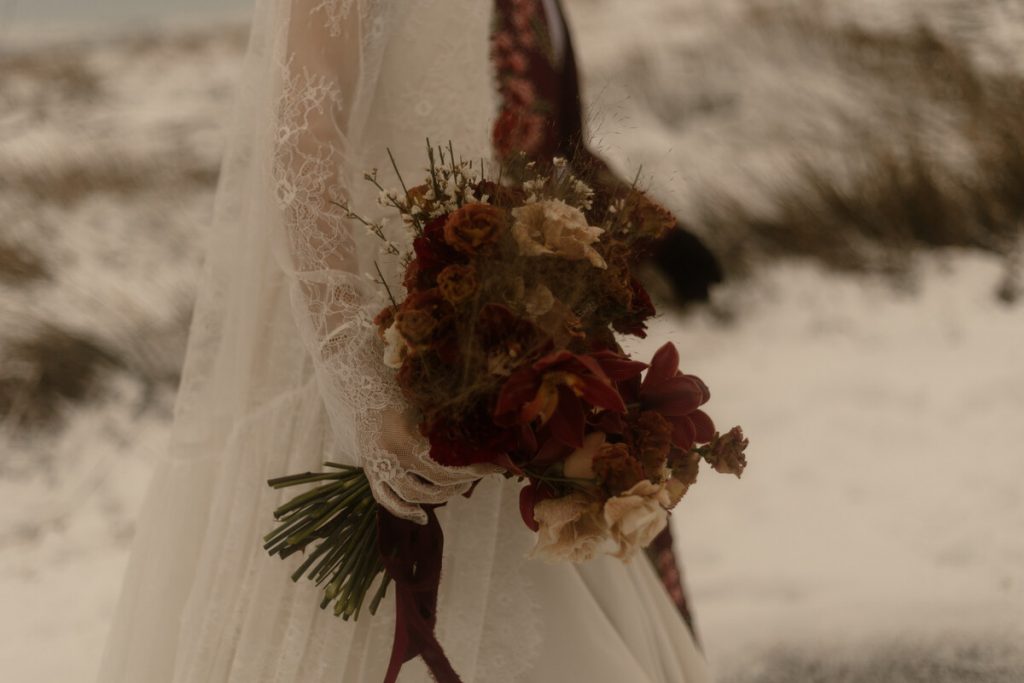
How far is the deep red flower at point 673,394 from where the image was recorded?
652 millimetres

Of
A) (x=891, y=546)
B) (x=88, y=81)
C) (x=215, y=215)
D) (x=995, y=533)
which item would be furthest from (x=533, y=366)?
(x=88, y=81)

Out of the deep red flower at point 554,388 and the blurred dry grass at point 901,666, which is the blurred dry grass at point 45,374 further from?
the deep red flower at point 554,388

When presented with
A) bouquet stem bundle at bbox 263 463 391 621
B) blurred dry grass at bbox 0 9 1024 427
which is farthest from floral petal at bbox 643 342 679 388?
blurred dry grass at bbox 0 9 1024 427

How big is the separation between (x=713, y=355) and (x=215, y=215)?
1.34 meters

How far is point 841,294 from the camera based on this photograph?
2045mm

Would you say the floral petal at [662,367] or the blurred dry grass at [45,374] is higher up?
the blurred dry grass at [45,374]

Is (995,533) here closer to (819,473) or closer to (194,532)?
(819,473)

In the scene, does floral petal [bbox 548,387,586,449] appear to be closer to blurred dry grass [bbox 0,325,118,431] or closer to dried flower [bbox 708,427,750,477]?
dried flower [bbox 708,427,750,477]

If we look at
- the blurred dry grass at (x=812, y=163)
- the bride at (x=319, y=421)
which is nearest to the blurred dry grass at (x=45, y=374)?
the blurred dry grass at (x=812, y=163)

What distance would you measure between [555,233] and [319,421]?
30 centimetres

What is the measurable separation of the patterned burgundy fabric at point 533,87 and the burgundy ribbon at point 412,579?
1.07ft

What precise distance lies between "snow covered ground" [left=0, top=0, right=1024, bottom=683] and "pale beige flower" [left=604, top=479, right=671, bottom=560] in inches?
43.4

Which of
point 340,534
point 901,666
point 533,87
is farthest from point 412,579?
point 901,666

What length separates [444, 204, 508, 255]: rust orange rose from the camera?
599 mm
